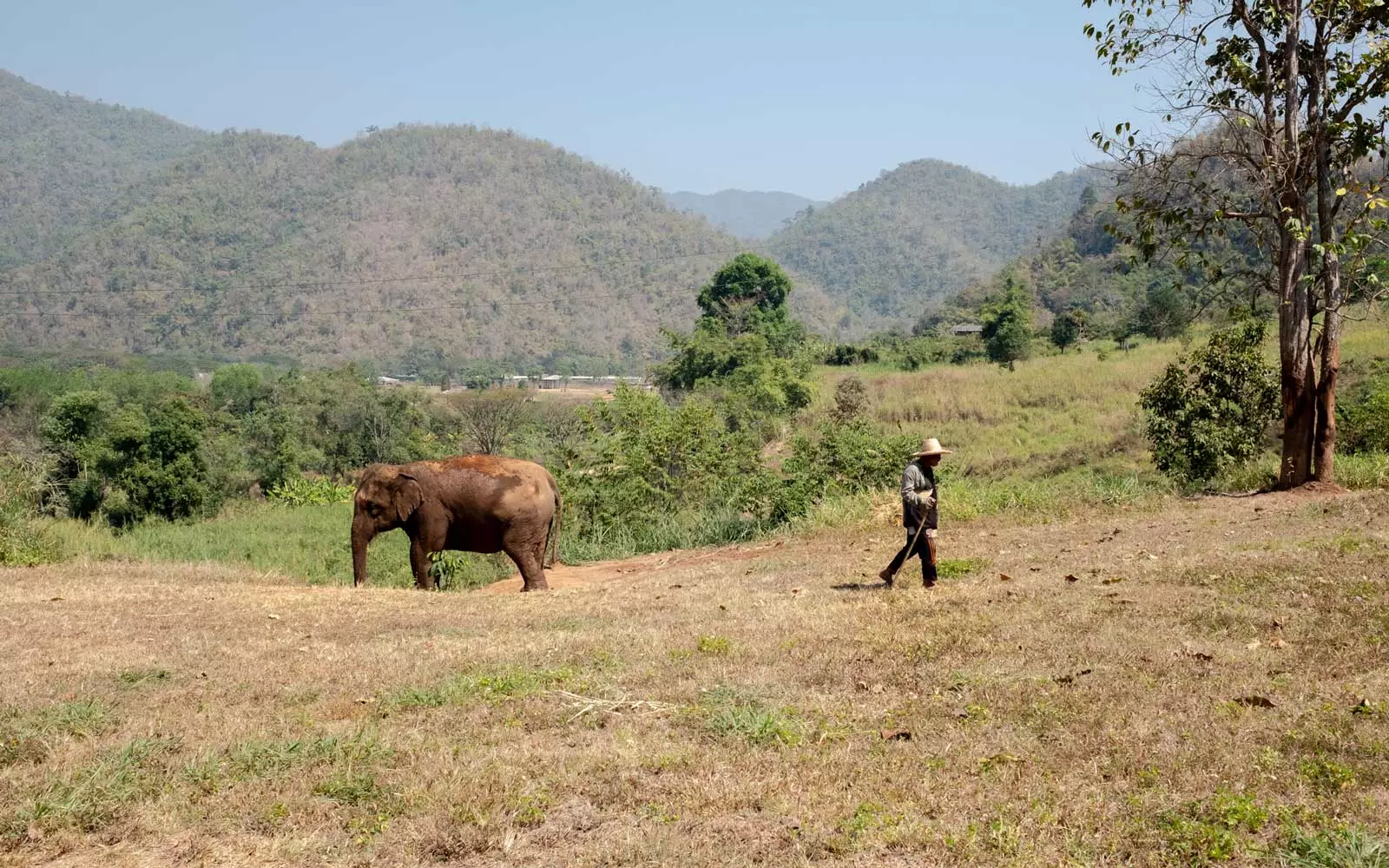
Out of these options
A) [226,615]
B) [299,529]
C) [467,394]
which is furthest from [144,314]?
[226,615]

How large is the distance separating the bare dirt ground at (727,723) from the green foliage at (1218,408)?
985 cm

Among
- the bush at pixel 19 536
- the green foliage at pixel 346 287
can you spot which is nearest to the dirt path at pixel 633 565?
the bush at pixel 19 536

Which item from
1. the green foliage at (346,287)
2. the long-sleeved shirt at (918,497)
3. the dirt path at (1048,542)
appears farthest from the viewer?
the green foliage at (346,287)

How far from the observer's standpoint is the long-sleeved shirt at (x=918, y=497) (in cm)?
1160

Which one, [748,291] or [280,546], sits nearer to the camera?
[280,546]

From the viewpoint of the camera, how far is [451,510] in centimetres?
1608

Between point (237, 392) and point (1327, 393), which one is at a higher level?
point (1327, 393)

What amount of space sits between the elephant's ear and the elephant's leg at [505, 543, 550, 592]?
1.44 metres

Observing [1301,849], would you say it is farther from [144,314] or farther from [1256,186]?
[144,314]

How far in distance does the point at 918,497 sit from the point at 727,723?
5087 millimetres

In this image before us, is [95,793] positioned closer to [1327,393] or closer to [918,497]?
[918,497]

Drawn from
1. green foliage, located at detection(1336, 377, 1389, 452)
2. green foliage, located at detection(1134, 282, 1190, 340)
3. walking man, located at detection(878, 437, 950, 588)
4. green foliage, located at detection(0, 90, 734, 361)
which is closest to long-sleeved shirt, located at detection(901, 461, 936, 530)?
walking man, located at detection(878, 437, 950, 588)

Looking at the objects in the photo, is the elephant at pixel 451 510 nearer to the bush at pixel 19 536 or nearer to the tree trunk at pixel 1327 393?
the bush at pixel 19 536

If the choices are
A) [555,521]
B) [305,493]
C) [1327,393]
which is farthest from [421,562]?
[305,493]
